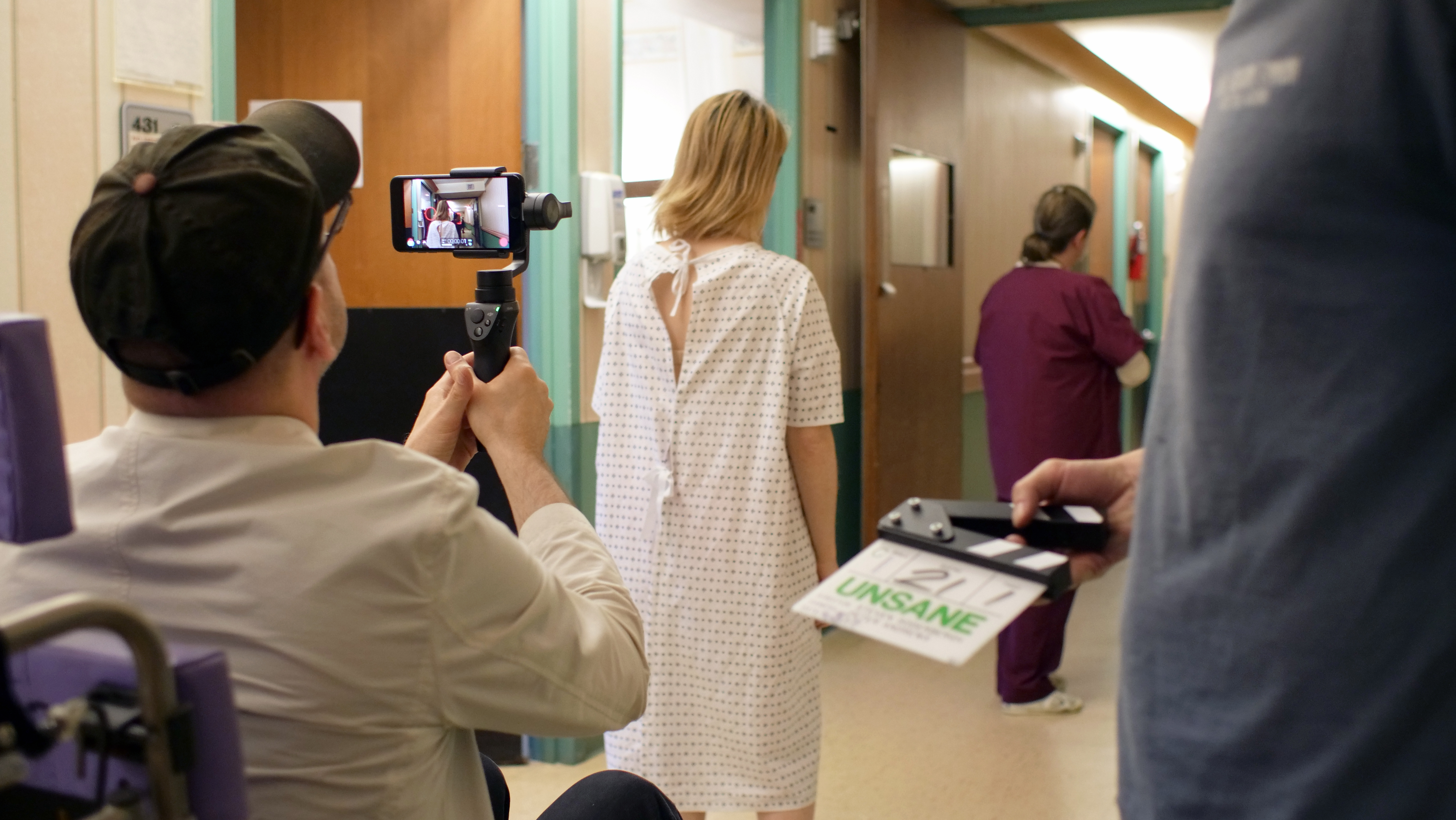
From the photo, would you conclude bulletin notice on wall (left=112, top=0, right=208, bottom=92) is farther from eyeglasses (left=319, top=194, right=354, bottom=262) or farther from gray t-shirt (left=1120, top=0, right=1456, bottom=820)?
gray t-shirt (left=1120, top=0, right=1456, bottom=820)

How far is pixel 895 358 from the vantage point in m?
4.16

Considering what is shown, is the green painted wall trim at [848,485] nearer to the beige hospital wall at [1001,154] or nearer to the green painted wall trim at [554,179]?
the beige hospital wall at [1001,154]

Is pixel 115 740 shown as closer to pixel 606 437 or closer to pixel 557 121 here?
pixel 606 437

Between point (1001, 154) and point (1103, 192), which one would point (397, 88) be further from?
point (1103, 192)

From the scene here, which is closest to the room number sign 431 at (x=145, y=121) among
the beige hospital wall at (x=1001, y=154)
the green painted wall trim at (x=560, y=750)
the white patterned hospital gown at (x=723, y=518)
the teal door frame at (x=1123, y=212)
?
the white patterned hospital gown at (x=723, y=518)

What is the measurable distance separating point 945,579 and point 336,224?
1.97ft

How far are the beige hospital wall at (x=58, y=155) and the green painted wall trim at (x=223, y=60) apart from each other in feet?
0.42

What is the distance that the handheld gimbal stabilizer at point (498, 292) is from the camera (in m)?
1.25

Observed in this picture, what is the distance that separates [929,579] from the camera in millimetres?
723

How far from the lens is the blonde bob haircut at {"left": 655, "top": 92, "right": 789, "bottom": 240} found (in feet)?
7.05

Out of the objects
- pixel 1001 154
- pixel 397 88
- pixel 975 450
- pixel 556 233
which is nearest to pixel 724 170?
pixel 556 233

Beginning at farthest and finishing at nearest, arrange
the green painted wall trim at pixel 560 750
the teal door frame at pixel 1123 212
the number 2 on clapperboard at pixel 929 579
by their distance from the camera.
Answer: the teal door frame at pixel 1123 212
the green painted wall trim at pixel 560 750
the number 2 on clapperboard at pixel 929 579

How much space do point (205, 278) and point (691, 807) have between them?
63.1 inches

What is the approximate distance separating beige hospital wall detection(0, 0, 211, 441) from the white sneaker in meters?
2.64
